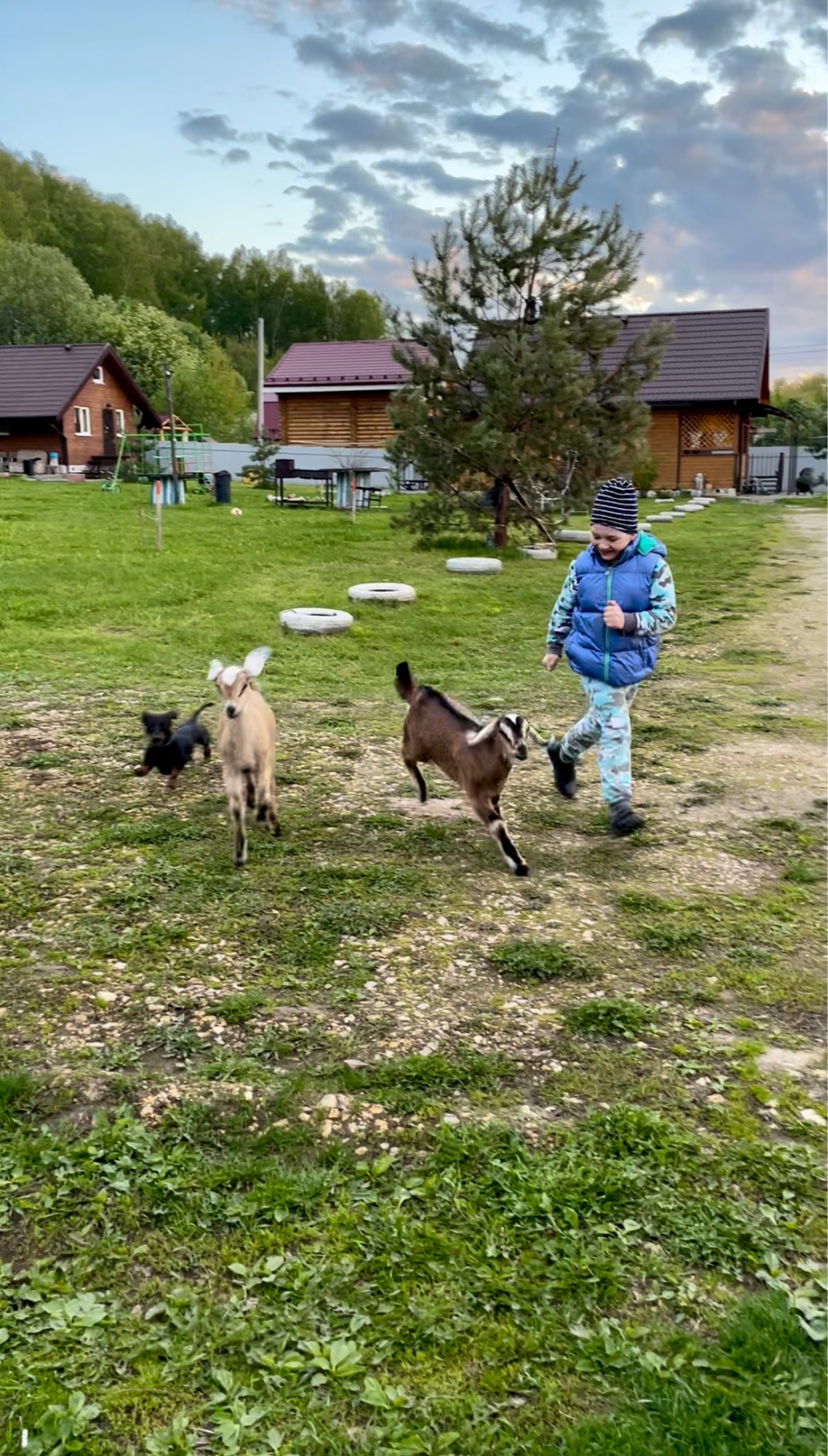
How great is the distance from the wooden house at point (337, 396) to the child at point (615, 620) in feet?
113

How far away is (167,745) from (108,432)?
40060mm

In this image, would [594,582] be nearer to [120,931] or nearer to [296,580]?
[120,931]

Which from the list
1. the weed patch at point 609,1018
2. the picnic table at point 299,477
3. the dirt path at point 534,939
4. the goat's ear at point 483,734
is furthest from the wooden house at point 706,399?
the weed patch at point 609,1018

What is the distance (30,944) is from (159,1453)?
2640 mm

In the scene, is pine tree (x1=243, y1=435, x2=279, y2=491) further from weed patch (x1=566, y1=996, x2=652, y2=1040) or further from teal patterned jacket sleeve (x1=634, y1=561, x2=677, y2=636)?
weed patch (x1=566, y1=996, x2=652, y2=1040)

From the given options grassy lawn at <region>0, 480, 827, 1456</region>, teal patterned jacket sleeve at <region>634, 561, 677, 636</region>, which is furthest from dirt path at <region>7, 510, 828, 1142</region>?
teal patterned jacket sleeve at <region>634, 561, 677, 636</region>

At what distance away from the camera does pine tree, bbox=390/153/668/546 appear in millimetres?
17219

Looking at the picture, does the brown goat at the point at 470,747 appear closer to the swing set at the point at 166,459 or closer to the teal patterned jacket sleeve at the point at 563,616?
the teal patterned jacket sleeve at the point at 563,616

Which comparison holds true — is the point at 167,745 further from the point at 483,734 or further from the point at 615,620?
the point at 615,620

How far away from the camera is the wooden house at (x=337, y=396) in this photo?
129 ft

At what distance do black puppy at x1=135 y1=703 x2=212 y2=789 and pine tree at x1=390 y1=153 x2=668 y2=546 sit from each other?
38.8 ft

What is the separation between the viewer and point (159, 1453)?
2.34 metres

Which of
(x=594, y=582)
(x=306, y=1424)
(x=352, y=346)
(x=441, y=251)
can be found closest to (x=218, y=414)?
(x=352, y=346)

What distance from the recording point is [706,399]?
117ft
